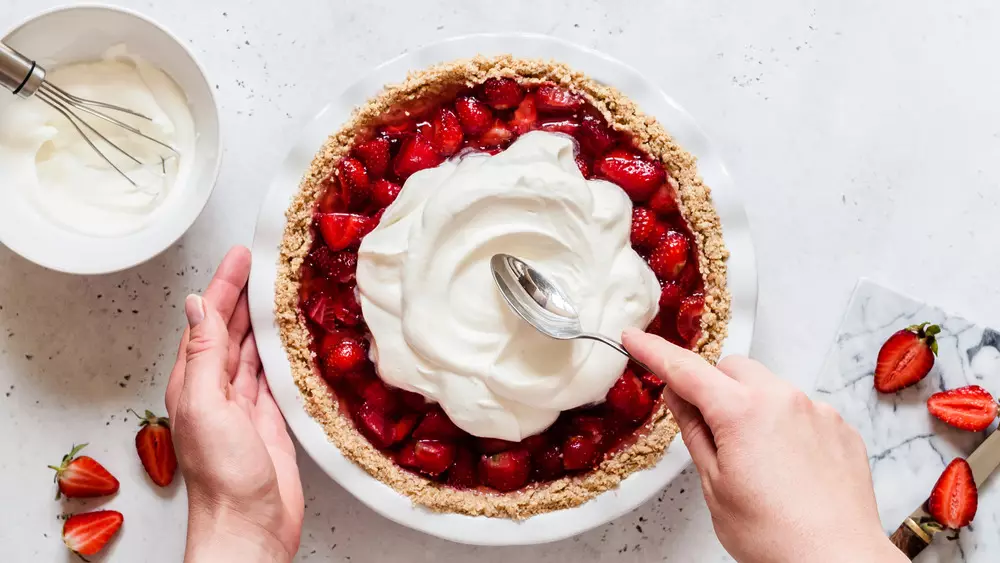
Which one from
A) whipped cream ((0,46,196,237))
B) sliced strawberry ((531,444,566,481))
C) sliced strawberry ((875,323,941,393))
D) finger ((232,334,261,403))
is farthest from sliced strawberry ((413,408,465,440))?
sliced strawberry ((875,323,941,393))

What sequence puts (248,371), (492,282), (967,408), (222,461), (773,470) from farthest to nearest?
(967,408), (248,371), (492,282), (222,461), (773,470)

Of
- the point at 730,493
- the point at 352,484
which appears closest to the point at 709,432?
the point at 730,493

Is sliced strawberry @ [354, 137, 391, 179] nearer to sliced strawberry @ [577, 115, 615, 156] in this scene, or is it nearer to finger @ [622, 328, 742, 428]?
sliced strawberry @ [577, 115, 615, 156]

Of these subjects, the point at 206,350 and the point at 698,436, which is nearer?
the point at 698,436

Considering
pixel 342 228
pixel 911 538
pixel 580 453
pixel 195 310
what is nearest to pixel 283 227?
pixel 342 228

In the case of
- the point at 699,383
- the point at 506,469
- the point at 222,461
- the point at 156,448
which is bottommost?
the point at 156,448

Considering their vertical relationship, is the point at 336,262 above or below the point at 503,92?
below

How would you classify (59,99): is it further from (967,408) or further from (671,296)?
(967,408)
